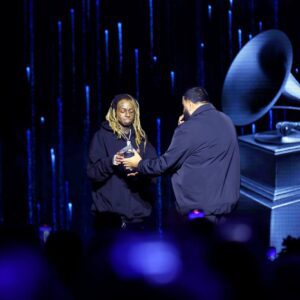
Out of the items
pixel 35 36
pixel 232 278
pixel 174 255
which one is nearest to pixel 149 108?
pixel 35 36

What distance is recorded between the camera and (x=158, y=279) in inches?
52.6

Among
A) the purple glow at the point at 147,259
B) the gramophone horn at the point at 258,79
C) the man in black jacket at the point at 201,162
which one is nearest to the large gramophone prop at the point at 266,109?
the gramophone horn at the point at 258,79

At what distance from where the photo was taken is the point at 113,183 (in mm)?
2635

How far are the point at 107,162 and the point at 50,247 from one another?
110 centimetres

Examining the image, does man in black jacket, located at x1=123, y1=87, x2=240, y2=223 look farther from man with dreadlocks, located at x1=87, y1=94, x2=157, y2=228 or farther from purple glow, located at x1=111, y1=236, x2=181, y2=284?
purple glow, located at x1=111, y1=236, x2=181, y2=284

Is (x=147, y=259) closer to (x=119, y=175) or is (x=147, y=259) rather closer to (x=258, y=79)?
(x=119, y=175)

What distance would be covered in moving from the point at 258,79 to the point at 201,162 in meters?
0.81

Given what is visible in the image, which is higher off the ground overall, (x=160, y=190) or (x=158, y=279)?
(x=158, y=279)

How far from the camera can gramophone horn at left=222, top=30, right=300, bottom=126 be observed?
2937mm

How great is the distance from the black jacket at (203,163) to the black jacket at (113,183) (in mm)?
132

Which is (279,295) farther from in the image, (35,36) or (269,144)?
(35,36)

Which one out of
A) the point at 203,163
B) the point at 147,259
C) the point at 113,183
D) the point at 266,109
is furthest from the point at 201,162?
the point at 147,259

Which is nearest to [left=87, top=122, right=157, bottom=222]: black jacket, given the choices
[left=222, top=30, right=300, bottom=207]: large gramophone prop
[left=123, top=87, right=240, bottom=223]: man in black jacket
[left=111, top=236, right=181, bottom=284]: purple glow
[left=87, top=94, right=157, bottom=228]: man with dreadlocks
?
[left=87, top=94, right=157, bottom=228]: man with dreadlocks

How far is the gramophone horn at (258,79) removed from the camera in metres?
2.94
